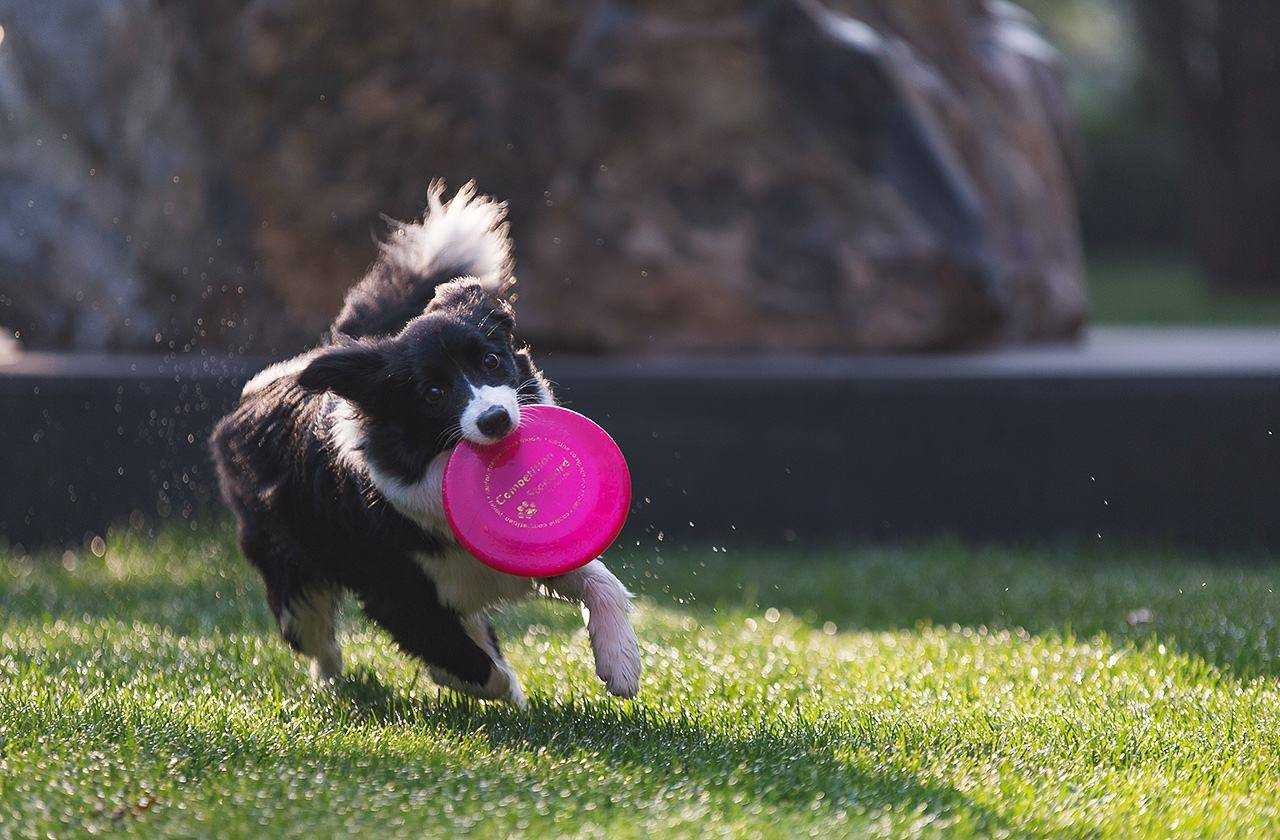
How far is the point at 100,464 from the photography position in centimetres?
700

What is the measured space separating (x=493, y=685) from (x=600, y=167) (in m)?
4.19

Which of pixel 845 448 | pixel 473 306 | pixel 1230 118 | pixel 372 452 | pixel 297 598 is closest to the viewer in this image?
pixel 372 452

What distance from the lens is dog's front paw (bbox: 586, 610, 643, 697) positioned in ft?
12.3

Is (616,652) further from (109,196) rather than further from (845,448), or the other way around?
(109,196)

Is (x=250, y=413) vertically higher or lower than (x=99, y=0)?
lower

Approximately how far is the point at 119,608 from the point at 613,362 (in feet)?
9.04

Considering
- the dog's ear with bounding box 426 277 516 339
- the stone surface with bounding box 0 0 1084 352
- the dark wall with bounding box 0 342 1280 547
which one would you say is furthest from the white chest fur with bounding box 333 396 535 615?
the stone surface with bounding box 0 0 1084 352

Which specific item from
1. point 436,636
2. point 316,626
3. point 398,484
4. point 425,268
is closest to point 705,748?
point 436,636

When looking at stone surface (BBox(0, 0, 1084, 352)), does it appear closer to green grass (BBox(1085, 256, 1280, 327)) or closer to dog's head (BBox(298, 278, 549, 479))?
dog's head (BBox(298, 278, 549, 479))

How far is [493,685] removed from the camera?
3.98 meters

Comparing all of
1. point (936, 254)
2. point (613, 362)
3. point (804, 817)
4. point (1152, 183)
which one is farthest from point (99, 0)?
point (1152, 183)

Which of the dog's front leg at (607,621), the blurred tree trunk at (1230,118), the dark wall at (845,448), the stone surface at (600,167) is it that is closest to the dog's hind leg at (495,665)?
the dog's front leg at (607,621)

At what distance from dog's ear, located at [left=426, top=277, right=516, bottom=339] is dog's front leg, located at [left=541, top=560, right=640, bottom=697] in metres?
0.68

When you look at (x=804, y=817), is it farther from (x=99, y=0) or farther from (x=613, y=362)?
(x=99, y=0)
